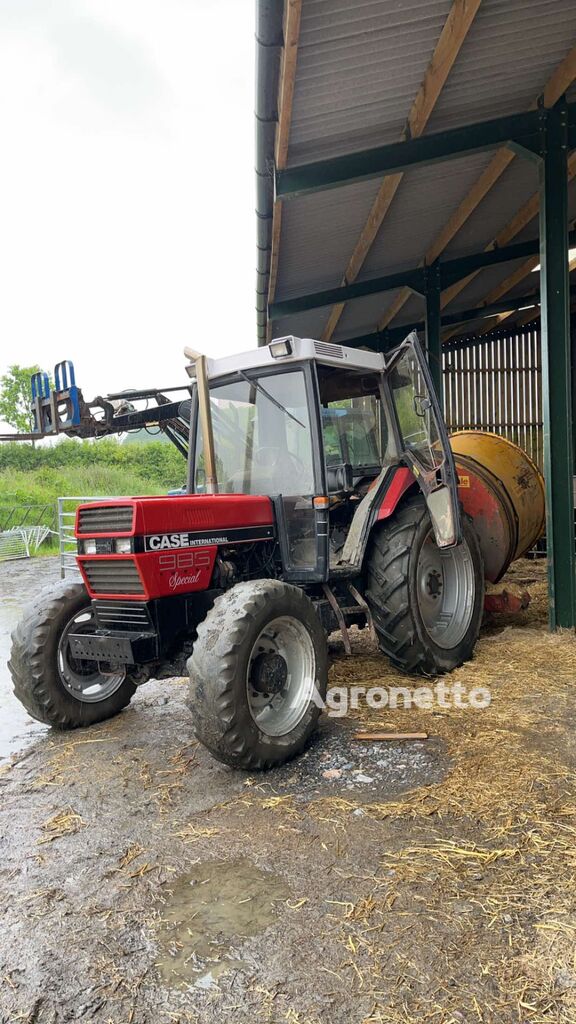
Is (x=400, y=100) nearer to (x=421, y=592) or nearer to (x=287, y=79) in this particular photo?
(x=287, y=79)

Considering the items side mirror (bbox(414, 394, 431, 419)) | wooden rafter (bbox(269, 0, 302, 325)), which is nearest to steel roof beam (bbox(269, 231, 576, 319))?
wooden rafter (bbox(269, 0, 302, 325))

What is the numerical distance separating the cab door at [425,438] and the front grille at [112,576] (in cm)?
215

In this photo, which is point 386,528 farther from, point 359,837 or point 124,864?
point 124,864

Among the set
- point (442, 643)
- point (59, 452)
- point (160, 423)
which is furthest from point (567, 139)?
point (59, 452)

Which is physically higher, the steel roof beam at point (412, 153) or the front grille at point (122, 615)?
the steel roof beam at point (412, 153)

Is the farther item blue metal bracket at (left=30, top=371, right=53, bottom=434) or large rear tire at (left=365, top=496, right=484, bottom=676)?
blue metal bracket at (left=30, top=371, right=53, bottom=434)

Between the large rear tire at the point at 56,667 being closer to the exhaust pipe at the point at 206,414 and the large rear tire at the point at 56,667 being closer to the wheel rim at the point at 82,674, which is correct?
the wheel rim at the point at 82,674

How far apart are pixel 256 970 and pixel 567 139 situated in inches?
249

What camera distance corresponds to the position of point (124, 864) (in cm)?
298

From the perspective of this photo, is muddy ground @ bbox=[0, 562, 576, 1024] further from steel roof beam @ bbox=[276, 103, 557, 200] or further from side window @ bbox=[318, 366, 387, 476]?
steel roof beam @ bbox=[276, 103, 557, 200]

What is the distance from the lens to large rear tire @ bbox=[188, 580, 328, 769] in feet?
11.4

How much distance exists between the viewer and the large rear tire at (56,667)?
441 centimetres

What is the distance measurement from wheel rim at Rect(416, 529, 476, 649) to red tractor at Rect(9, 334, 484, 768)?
1cm

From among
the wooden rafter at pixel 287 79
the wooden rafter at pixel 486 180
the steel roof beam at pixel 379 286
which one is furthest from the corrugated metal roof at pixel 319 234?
→ the wooden rafter at pixel 486 180
